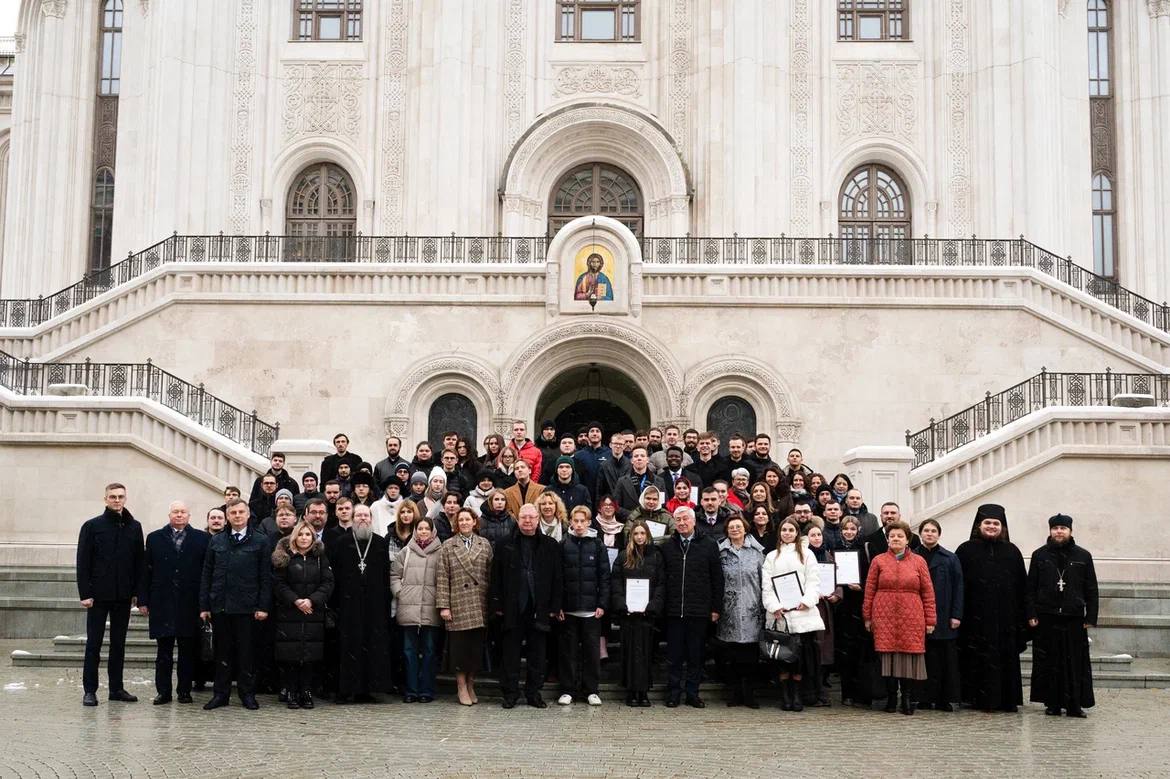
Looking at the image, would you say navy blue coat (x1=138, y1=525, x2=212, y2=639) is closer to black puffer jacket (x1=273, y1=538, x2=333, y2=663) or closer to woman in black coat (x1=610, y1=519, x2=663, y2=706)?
black puffer jacket (x1=273, y1=538, x2=333, y2=663)

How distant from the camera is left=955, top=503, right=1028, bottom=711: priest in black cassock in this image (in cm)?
1263

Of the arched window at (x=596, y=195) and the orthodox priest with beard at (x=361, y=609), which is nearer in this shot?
the orthodox priest with beard at (x=361, y=609)

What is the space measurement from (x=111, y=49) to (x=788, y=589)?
94.1 feet

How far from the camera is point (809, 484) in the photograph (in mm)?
14945

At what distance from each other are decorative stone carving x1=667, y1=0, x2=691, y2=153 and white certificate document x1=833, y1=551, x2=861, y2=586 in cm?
1929

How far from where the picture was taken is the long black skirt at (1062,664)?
40.5 ft

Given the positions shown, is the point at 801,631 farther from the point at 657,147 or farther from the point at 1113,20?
the point at 1113,20

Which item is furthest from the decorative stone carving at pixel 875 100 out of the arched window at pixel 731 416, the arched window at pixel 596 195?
the arched window at pixel 731 416

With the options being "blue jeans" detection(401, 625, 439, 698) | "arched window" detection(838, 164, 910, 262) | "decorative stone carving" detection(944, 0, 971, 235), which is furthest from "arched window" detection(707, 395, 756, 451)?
"blue jeans" detection(401, 625, 439, 698)

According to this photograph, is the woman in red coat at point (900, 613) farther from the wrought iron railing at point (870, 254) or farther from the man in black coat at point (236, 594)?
the wrought iron railing at point (870, 254)

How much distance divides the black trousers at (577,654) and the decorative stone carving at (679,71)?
19.9 meters

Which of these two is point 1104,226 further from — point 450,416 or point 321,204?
point 321,204

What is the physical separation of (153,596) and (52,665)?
3.30 m

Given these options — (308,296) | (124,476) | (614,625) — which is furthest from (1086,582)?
(308,296)
